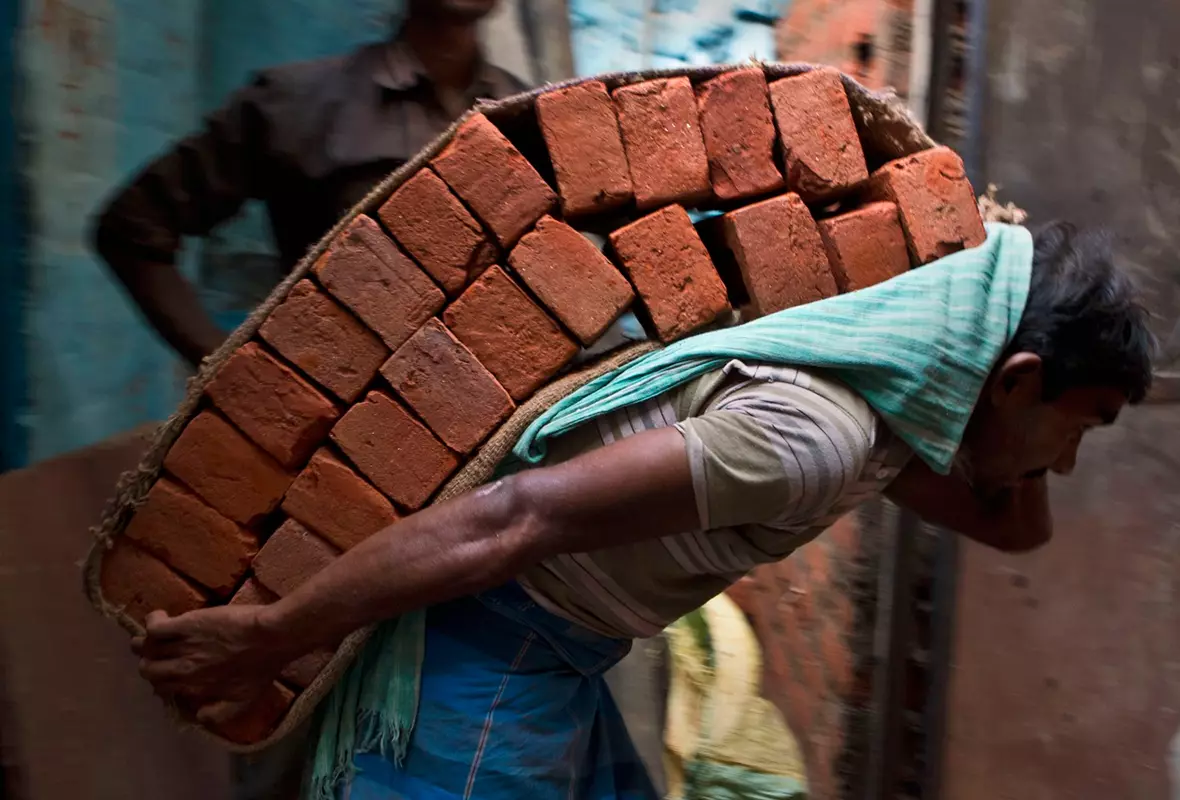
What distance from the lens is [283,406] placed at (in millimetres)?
1034

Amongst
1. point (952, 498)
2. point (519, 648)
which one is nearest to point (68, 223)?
point (519, 648)

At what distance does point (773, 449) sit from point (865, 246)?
33 centimetres

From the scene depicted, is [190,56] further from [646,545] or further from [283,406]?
[646,545]

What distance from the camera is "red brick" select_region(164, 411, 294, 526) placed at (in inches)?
41.2

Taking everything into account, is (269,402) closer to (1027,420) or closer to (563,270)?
(563,270)


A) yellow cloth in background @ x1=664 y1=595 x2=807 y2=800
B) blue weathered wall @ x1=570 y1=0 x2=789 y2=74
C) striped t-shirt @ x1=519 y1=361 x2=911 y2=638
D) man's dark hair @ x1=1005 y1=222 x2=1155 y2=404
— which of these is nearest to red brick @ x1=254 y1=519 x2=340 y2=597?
striped t-shirt @ x1=519 y1=361 x2=911 y2=638

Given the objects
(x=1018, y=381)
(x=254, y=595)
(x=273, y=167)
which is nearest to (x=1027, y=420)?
(x=1018, y=381)

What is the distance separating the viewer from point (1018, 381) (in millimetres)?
1007

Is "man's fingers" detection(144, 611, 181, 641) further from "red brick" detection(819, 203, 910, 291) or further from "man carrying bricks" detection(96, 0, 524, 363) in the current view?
"red brick" detection(819, 203, 910, 291)

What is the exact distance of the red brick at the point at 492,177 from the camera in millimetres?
1013

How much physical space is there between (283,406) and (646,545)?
0.44 metres

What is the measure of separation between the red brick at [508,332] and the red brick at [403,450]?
11 cm

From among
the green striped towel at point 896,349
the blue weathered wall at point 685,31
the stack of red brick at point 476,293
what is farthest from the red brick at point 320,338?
the blue weathered wall at point 685,31

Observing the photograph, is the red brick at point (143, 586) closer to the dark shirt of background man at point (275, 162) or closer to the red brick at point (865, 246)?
the dark shirt of background man at point (275, 162)
